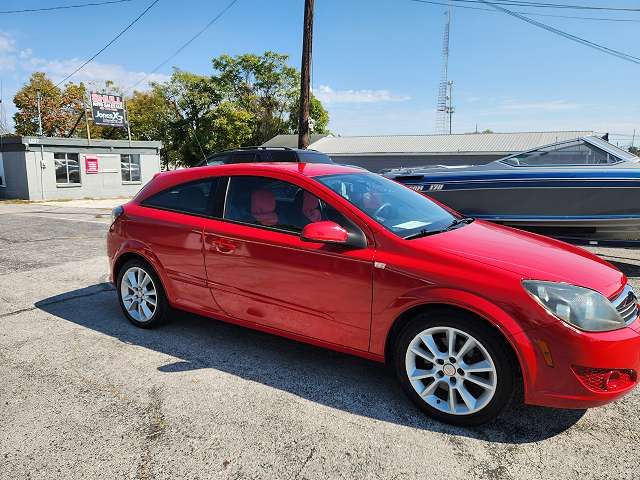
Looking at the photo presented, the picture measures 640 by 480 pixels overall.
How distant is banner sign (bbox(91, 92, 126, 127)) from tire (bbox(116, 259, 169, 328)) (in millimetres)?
23709

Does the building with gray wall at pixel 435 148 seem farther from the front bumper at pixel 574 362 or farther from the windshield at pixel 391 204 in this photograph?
the front bumper at pixel 574 362

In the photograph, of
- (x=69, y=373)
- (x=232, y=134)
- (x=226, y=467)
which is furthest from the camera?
(x=232, y=134)

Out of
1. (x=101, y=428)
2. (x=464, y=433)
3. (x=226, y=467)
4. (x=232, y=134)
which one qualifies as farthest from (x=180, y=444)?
(x=232, y=134)

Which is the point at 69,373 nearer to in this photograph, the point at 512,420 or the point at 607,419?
the point at 512,420

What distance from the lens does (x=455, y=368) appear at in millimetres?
2781

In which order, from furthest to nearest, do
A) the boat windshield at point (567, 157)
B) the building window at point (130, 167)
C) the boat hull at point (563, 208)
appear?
the building window at point (130, 167) < the boat windshield at point (567, 157) < the boat hull at point (563, 208)

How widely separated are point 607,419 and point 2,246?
9503mm

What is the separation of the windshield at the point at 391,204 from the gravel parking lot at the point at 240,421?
3.69 ft

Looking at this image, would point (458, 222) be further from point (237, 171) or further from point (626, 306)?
point (237, 171)

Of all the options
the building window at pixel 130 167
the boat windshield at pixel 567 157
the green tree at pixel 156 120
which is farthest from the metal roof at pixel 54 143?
the boat windshield at pixel 567 157

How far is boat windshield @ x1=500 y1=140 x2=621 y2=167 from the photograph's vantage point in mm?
6953

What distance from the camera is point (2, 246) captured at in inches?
339

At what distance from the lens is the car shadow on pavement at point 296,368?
2.84m

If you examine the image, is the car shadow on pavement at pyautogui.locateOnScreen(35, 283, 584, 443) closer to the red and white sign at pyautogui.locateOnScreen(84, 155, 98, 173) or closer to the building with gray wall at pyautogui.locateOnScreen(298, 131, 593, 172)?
the red and white sign at pyautogui.locateOnScreen(84, 155, 98, 173)
